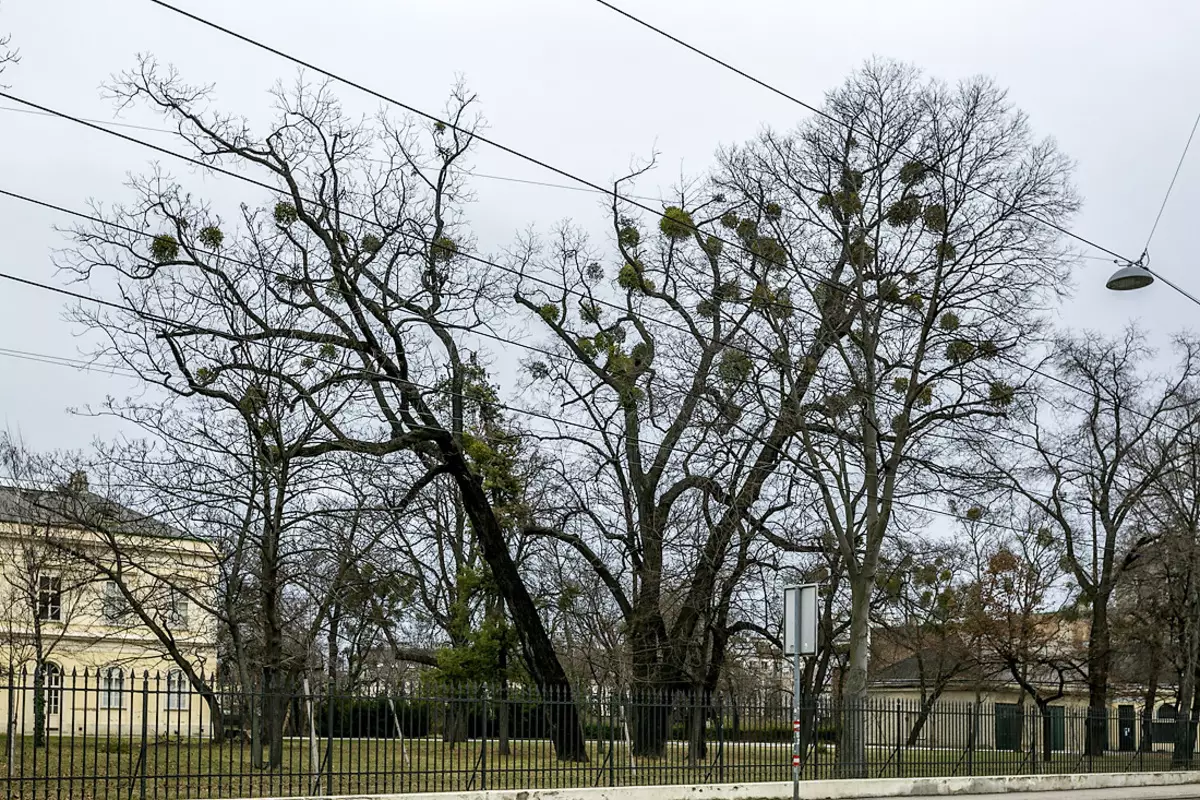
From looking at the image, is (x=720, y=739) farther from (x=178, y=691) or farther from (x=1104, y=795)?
(x=1104, y=795)

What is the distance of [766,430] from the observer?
30266 millimetres

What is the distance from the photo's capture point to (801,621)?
15.6 meters

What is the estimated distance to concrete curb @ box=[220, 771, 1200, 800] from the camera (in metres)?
18.6

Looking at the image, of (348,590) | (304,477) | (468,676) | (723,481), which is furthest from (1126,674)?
(304,477)

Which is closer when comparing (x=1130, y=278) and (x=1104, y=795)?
(x=1130, y=278)

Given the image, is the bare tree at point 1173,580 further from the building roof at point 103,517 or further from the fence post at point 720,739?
the building roof at point 103,517

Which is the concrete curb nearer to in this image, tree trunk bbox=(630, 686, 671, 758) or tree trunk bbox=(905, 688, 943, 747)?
tree trunk bbox=(630, 686, 671, 758)

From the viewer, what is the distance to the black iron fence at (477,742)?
16.0 m

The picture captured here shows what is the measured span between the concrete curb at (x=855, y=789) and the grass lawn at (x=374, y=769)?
258mm

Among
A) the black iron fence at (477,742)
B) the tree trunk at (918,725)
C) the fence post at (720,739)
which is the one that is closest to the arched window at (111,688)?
the black iron fence at (477,742)

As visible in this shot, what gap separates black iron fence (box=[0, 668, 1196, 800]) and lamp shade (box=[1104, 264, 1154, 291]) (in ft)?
29.8

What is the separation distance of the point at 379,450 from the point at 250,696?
34.7ft

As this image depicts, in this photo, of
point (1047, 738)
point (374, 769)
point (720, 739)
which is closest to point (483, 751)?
point (374, 769)

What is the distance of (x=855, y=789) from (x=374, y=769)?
1060cm
